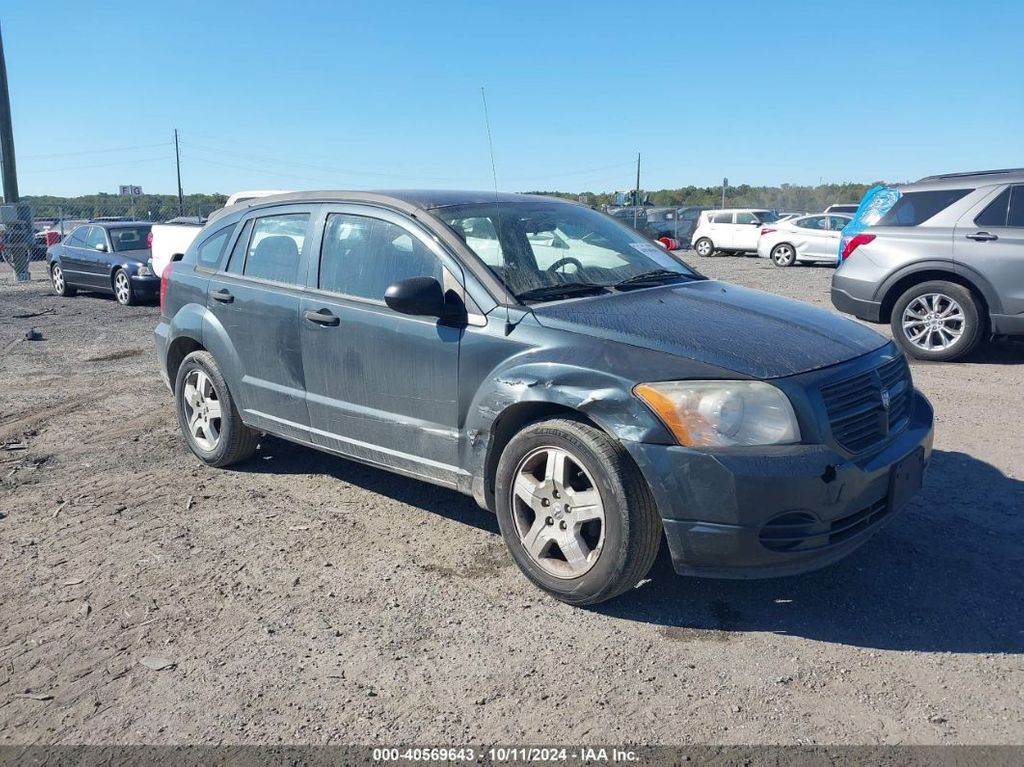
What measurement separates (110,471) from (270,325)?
162 cm

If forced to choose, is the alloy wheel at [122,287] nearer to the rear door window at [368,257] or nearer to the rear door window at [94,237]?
the rear door window at [94,237]

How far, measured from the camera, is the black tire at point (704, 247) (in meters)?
28.8

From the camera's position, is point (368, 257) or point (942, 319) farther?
point (942, 319)

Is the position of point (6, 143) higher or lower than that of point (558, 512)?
higher

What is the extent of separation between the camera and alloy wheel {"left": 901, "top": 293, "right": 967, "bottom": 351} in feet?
27.0

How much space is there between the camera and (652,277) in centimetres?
446

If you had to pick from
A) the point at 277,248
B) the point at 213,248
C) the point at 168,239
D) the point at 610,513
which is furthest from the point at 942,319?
the point at 168,239

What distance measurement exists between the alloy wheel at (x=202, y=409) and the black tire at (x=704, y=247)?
2530 centimetres

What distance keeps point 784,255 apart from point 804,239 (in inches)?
30.2

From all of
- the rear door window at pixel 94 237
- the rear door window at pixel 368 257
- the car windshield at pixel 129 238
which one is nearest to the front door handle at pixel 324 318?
the rear door window at pixel 368 257

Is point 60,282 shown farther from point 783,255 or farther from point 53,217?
point 53,217

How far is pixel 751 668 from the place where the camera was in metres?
3.08

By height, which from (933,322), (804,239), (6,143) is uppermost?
(6,143)

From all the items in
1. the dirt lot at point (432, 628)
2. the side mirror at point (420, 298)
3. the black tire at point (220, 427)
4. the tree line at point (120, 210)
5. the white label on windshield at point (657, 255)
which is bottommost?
the dirt lot at point (432, 628)
